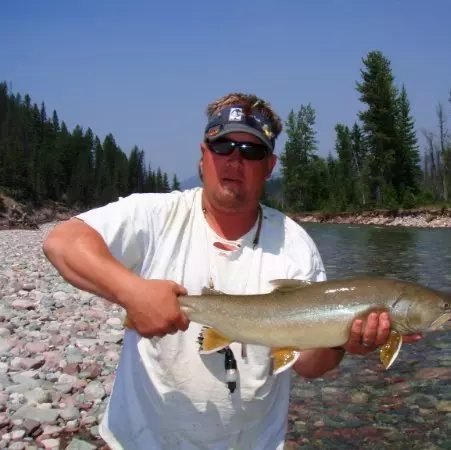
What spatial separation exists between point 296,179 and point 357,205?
17686mm

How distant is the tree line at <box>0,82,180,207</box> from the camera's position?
97.2m

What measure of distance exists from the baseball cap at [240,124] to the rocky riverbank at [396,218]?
178ft

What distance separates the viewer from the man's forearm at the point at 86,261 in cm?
278

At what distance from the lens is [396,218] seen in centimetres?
6372

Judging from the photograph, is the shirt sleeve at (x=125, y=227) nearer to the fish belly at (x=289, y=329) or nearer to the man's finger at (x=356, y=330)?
the fish belly at (x=289, y=329)

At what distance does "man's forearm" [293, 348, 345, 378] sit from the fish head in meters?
0.51

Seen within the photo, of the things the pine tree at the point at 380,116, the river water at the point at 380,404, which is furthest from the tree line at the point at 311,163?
the river water at the point at 380,404

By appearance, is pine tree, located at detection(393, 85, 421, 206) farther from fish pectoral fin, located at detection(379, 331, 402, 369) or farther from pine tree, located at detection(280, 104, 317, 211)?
fish pectoral fin, located at detection(379, 331, 402, 369)

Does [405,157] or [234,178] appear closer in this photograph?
[234,178]

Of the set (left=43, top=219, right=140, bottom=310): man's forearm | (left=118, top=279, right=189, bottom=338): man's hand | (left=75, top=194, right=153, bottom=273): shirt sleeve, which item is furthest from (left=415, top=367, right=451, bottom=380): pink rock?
(left=43, top=219, right=140, bottom=310): man's forearm

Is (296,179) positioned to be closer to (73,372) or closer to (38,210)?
(38,210)

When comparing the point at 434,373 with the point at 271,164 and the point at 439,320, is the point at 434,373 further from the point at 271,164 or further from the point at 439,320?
the point at 271,164

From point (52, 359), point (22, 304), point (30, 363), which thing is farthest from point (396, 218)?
point (30, 363)

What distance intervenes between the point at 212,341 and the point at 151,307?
601 mm
